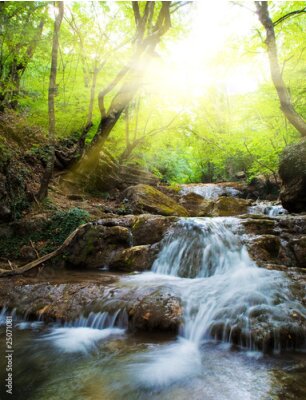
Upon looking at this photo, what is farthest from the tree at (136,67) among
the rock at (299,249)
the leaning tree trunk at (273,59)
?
the rock at (299,249)

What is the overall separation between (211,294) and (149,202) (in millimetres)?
6300

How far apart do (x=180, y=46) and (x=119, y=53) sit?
2.89 m

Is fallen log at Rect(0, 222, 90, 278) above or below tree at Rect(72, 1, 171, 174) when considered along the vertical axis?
below

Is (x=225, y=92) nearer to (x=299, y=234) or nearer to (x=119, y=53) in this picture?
(x=119, y=53)

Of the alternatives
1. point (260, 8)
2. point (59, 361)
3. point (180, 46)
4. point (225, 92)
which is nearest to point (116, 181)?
point (180, 46)

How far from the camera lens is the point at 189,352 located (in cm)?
361

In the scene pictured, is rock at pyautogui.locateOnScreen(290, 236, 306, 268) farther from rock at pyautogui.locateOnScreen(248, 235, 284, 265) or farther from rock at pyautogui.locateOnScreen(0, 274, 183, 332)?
rock at pyautogui.locateOnScreen(0, 274, 183, 332)

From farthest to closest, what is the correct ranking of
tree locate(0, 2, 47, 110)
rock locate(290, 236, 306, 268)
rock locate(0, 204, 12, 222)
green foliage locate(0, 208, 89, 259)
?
tree locate(0, 2, 47, 110) → rock locate(0, 204, 12, 222) → green foliage locate(0, 208, 89, 259) → rock locate(290, 236, 306, 268)

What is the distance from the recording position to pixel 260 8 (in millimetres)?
8750

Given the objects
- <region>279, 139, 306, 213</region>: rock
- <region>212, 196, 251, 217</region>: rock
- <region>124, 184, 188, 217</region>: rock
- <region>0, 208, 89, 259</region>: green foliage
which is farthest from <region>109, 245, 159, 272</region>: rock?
<region>212, 196, 251, 217</region>: rock

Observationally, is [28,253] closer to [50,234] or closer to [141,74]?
[50,234]

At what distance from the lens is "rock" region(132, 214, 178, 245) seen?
7.39 meters

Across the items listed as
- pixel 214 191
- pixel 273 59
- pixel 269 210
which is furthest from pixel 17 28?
pixel 214 191

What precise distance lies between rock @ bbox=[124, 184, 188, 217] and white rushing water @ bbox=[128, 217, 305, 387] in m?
3.27
